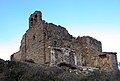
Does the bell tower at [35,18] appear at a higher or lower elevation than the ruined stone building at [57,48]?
higher

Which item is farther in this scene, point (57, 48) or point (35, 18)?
point (35, 18)

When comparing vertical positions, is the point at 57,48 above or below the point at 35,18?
below

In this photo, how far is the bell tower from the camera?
137ft

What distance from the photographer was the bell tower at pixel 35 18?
41.8m

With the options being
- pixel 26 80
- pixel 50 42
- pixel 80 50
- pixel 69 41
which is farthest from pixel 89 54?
pixel 26 80

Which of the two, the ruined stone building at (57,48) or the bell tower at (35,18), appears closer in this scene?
the ruined stone building at (57,48)

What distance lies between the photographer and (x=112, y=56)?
43375mm

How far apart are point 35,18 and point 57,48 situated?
22.6ft

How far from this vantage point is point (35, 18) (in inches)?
1683

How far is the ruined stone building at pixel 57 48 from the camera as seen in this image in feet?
127

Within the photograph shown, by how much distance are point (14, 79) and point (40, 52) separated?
18.4 meters

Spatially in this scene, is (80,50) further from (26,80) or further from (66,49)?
(26,80)

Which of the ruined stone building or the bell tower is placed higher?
the bell tower

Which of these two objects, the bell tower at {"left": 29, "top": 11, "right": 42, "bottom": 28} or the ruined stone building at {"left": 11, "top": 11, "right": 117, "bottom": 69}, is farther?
the bell tower at {"left": 29, "top": 11, "right": 42, "bottom": 28}
